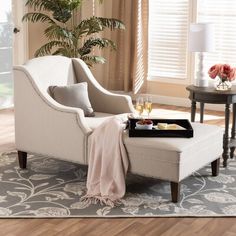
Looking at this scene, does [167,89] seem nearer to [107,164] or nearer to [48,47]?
[48,47]

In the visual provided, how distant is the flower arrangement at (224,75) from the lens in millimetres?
4875

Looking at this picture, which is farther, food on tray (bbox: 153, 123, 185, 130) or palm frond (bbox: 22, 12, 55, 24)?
palm frond (bbox: 22, 12, 55, 24)

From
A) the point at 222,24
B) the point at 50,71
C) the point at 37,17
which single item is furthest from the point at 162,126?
the point at 222,24

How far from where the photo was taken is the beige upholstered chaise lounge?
13.0 ft

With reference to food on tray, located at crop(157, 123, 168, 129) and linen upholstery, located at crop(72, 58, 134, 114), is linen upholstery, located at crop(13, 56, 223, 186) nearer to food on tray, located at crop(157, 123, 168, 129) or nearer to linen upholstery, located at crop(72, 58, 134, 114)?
linen upholstery, located at crop(72, 58, 134, 114)

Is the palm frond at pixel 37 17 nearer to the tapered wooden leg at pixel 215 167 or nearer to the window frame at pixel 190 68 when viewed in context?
the window frame at pixel 190 68

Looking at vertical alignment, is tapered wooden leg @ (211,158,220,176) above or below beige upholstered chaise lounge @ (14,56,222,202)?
below

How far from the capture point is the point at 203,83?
5031 millimetres

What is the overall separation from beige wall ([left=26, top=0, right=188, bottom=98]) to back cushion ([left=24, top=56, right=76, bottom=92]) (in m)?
2.60

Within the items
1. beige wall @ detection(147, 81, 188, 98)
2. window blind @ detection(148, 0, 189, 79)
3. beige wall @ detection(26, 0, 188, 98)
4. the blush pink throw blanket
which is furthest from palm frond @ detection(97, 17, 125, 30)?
the blush pink throw blanket

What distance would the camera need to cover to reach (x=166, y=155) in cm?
391

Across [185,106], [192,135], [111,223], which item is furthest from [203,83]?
[185,106]

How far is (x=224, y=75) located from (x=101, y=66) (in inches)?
130

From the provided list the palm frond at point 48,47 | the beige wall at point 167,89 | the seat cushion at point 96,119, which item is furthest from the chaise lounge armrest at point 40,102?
the beige wall at point 167,89
